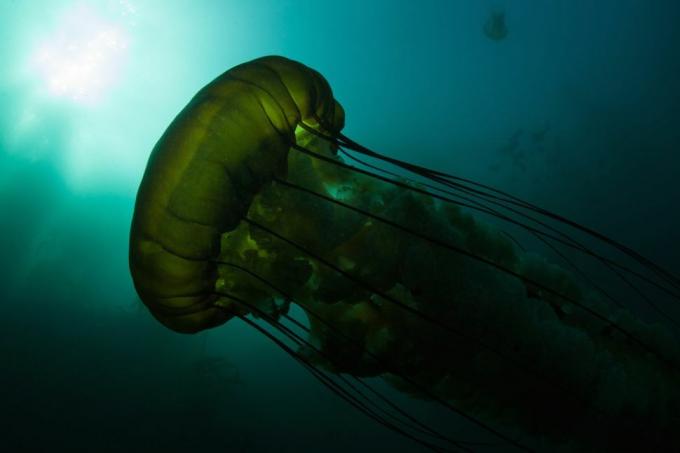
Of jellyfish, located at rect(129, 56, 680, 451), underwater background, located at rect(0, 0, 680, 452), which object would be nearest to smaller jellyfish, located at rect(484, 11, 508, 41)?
underwater background, located at rect(0, 0, 680, 452)

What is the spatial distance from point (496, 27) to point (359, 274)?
973cm

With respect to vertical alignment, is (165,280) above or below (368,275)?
below

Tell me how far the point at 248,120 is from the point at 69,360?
14.0 m

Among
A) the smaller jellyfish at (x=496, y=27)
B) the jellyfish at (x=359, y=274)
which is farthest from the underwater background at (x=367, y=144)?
the jellyfish at (x=359, y=274)

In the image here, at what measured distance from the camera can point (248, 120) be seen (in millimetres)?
1883

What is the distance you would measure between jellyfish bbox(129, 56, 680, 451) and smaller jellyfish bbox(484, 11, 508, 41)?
891 centimetres

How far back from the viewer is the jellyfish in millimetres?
1860

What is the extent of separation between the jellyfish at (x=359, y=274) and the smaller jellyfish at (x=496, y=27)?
8.91m

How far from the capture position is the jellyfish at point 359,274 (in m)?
1.86

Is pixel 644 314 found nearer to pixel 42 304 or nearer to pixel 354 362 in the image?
pixel 354 362

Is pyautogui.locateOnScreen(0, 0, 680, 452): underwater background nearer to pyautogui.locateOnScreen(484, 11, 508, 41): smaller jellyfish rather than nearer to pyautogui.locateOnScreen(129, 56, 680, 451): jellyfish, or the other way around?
pyautogui.locateOnScreen(484, 11, 508, 41): smaller jellyfish

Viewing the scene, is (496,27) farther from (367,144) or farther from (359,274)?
(359,274)

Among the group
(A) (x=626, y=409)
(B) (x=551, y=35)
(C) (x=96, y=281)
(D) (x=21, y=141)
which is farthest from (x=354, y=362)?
(C) (x=96, y=281)

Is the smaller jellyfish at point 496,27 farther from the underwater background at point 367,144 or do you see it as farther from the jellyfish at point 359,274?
the jellyfish at point 359,274
